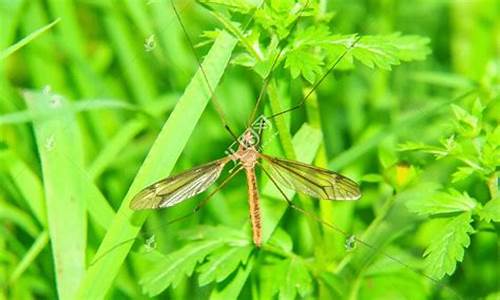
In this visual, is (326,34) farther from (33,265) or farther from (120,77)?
(120,77)

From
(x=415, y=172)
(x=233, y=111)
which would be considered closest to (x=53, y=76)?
(x=233, y=111)

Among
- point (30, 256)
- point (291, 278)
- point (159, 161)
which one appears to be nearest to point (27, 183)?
point (30, 256)

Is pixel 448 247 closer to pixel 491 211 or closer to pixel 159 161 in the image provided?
pixel 491 211

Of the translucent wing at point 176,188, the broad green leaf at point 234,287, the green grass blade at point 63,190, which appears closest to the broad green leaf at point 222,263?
the broad green leaf at point 234,287

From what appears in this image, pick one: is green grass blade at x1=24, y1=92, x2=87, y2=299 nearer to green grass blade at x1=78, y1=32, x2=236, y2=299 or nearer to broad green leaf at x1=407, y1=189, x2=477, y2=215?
green grass blade at x1=78, y1=32, x2=236, y2=299

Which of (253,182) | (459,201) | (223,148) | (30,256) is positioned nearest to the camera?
(459,201)

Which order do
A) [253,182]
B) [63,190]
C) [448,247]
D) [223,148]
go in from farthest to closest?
[223,148]
[63,190]
[253,182]
[448,247]

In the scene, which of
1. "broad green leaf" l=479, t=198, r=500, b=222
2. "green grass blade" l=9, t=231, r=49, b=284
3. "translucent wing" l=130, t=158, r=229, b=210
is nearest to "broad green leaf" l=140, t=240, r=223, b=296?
"translucent wing" l=130, t=158, r=229, b=210
